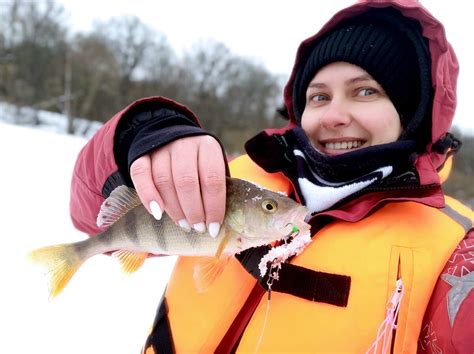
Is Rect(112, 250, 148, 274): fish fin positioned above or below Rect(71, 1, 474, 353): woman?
below

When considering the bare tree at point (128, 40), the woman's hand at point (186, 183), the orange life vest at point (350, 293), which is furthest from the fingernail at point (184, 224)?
the bare tree at point (128, 40)

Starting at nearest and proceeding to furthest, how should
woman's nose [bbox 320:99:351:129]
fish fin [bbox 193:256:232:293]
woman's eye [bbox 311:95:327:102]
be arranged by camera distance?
fish fin [bbox 193:256:232:293]
woman's nose [bbox 320:99:351:129]
woman's eye [bbox 311:95:327:102]

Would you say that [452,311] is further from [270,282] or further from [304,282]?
[270,282]

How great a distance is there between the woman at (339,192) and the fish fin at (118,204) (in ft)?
0.31

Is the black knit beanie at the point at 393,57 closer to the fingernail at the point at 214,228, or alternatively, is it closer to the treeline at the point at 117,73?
the fingernail at the point at 214,228

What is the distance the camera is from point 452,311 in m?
1.27

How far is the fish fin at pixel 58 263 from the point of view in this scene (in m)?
1.56

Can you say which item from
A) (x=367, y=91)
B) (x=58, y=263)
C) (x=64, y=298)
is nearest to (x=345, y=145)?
(x=367, y=91)

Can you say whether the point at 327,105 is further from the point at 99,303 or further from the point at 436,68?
the point at 99,303

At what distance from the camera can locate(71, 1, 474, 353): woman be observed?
1.28 metres

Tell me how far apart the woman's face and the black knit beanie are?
4 cm

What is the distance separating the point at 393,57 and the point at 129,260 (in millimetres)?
1456

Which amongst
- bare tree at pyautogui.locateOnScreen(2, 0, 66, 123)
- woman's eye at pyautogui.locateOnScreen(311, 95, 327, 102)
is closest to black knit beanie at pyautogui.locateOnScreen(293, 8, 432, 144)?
woman's eye at pyautogui.locateOnScreen(311, 95, 327, 102)

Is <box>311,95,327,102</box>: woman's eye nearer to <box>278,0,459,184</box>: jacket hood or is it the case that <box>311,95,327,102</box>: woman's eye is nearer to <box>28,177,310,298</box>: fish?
<box>278,0,459,184</box>: jacket hood
